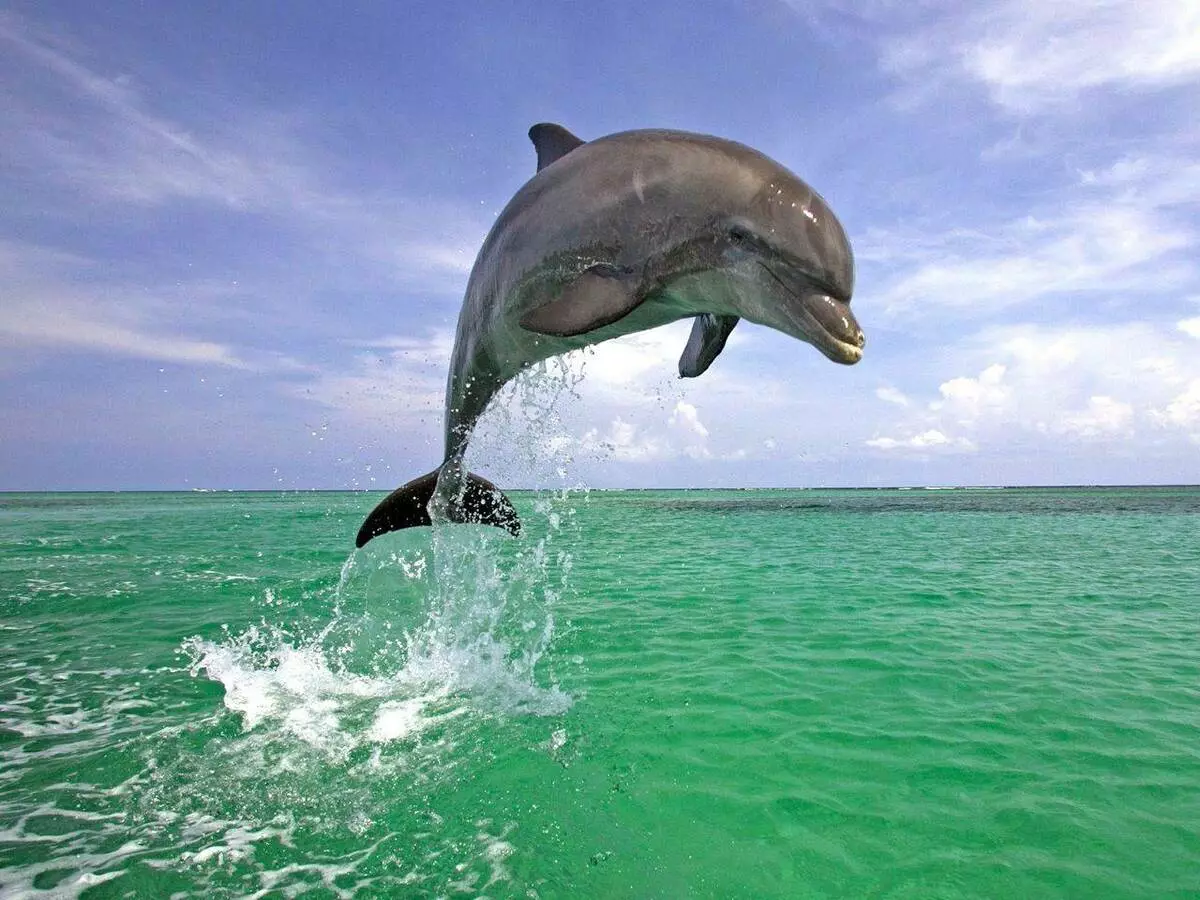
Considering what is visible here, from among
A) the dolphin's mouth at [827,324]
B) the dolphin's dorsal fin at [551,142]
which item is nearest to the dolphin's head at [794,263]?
the dolphin's mouth at [827,324]

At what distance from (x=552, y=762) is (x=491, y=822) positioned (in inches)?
37.9

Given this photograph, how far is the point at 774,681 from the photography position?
7582 mm

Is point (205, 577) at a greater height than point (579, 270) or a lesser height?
lesser

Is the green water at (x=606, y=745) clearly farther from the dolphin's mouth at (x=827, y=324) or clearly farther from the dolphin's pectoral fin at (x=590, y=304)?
the dolphin's pectoral fin at (x=590, y=304)

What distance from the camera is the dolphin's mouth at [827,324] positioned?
380cm

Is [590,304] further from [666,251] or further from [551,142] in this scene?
[551,142]

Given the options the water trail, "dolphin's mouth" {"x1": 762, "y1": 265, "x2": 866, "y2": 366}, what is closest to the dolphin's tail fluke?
the water trail

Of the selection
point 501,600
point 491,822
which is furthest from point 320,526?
Answer: point 491,822

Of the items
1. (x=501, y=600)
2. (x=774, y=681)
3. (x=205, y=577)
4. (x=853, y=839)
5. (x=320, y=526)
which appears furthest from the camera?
(x=320, y=526)

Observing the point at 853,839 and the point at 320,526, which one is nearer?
the point at 853,839

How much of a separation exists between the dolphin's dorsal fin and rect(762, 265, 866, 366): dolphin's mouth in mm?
2419

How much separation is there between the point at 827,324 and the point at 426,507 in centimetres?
467

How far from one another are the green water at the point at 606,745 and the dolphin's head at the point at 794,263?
3.07 m

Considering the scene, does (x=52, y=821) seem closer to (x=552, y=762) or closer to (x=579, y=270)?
(x=552, y=762)
